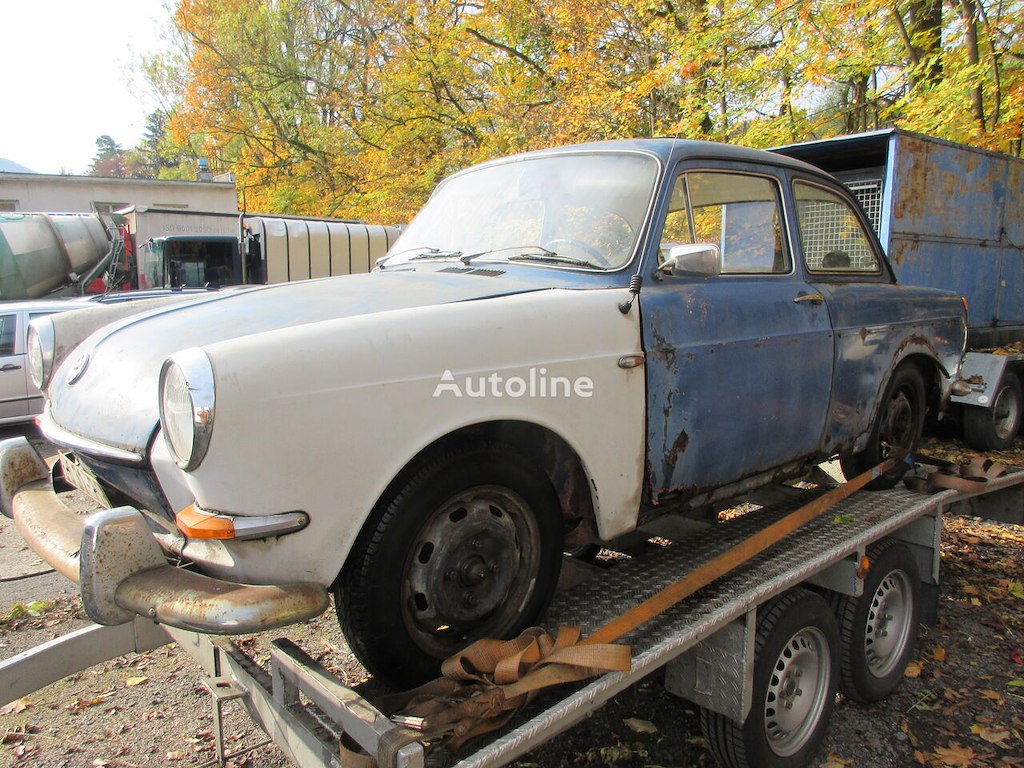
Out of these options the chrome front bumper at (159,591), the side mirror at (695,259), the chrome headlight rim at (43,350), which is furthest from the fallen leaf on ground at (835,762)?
the chrome headlight rim at (43,350)

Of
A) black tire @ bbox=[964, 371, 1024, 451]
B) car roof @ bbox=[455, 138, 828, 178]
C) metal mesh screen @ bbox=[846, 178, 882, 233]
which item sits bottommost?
black tire @ bbox=[964, 371, 1024, 451]

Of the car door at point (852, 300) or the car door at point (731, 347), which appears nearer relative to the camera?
the car door at point (731, 347)

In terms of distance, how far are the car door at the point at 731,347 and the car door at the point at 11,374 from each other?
808cm

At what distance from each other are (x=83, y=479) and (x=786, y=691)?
2.71 metres

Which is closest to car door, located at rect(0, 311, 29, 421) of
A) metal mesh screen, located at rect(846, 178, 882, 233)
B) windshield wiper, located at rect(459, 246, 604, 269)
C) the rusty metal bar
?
the rusty metal bar

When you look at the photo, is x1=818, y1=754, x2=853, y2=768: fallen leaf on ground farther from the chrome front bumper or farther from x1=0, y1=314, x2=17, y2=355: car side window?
x1=0, y1=314, x2=17, y2=355: car side window

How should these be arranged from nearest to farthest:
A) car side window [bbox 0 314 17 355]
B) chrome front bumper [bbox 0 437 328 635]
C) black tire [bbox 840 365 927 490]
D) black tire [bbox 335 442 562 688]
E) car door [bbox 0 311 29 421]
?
1. chrome front bumper [bbox 0 437 328 635]
2. black tire [bbox 335 442 562 688]
3. black tire [bbox 840 365 927 490]
4. car door [bbox 0 311 29 421]
5. car side window [bbox 0 314 17 355]

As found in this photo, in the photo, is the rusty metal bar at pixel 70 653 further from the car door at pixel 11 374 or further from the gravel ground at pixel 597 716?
the car door at pixel 11 374

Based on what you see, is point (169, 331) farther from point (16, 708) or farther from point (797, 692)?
point (797, 692)

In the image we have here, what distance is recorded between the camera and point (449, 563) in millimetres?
2164

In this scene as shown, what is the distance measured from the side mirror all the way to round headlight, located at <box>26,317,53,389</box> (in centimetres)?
243

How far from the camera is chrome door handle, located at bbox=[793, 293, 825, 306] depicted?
3.19m

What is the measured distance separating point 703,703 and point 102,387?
2.32m

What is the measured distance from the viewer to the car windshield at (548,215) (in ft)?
9.04
